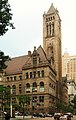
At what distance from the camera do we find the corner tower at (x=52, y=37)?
5143 inches

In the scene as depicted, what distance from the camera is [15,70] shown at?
418 ft

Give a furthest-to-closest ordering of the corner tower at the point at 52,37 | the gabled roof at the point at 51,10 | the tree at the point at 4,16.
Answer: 1. the gabled roof at the point at 51,10
2. the corner tower at the point at 52,37
3. the tree at the point at 4,16

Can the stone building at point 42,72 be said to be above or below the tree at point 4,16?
above

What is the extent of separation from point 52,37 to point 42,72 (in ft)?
77.6

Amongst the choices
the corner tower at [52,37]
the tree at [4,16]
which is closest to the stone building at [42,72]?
the corner tower at [52,37]

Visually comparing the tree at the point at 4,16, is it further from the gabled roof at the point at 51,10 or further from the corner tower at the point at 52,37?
the gabled roof at the point at 51,10

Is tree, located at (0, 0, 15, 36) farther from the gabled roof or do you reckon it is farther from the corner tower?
the gabled roof

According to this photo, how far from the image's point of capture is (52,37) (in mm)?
133125

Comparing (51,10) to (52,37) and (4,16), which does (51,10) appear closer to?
(52,37)

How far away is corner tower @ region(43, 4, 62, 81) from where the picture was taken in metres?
131

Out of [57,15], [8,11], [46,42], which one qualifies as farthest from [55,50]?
[8,11]

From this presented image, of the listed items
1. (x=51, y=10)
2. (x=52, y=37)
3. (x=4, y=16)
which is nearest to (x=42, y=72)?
(x=52, y=37)

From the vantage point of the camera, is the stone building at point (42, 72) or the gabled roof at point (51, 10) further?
the gabled roof at point (51, 10)

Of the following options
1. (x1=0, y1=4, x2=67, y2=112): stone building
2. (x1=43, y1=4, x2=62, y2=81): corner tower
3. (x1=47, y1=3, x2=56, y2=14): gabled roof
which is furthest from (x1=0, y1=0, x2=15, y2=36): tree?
(x1=47, y1=3, x2=56, y2=14): gabled roof
